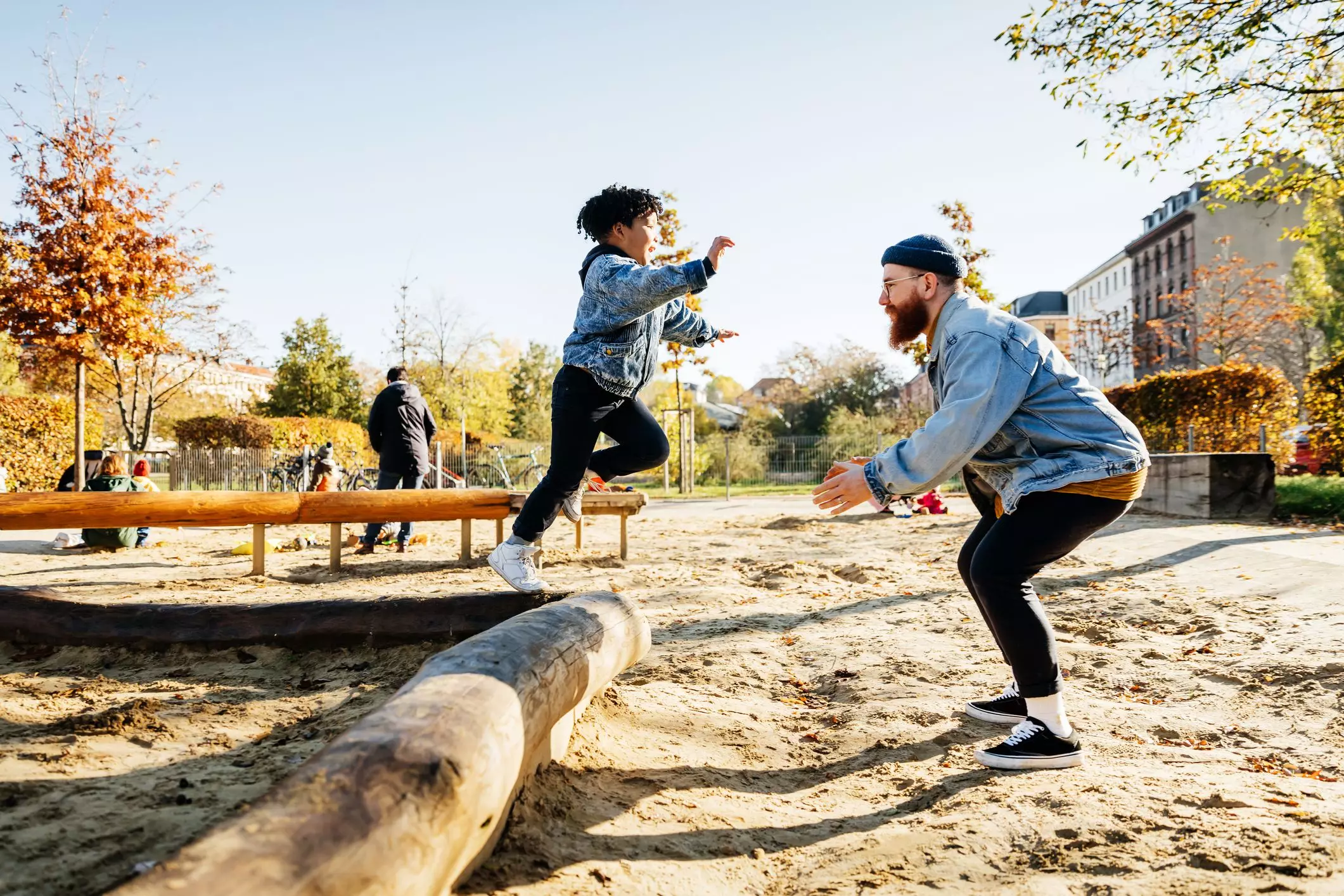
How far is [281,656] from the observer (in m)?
3.99

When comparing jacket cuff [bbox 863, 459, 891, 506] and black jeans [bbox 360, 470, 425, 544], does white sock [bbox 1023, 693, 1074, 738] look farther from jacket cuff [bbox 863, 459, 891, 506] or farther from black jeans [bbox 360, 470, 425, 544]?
black jeans [bbox 360, 470, 425, 544]

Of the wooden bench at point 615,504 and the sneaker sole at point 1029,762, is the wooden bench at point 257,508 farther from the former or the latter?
the sneaker sole at point 1029,762

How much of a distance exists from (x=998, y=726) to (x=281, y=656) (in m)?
3.04

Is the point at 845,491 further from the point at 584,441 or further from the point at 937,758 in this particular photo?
the point at 584,441

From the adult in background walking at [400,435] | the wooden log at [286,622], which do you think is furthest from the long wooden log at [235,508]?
the adult in background walking at [400,435]

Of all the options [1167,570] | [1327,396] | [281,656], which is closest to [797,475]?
[1327,396]

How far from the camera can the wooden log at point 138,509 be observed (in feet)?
19.2

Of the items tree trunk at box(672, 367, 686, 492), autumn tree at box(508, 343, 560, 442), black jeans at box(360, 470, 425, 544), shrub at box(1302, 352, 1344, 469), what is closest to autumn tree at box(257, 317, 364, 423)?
autumn tree at box(508, 343, 560, 442)

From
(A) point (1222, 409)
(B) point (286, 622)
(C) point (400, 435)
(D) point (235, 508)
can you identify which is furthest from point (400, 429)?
(A) point (1222, 409)

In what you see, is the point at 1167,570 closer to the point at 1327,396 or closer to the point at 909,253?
the point at 909,253

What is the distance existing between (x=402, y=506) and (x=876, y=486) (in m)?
4.96

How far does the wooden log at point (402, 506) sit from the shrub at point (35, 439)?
1334 centimetres

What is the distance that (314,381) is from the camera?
34.9m

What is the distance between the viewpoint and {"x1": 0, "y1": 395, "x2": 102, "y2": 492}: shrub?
54.6ft
